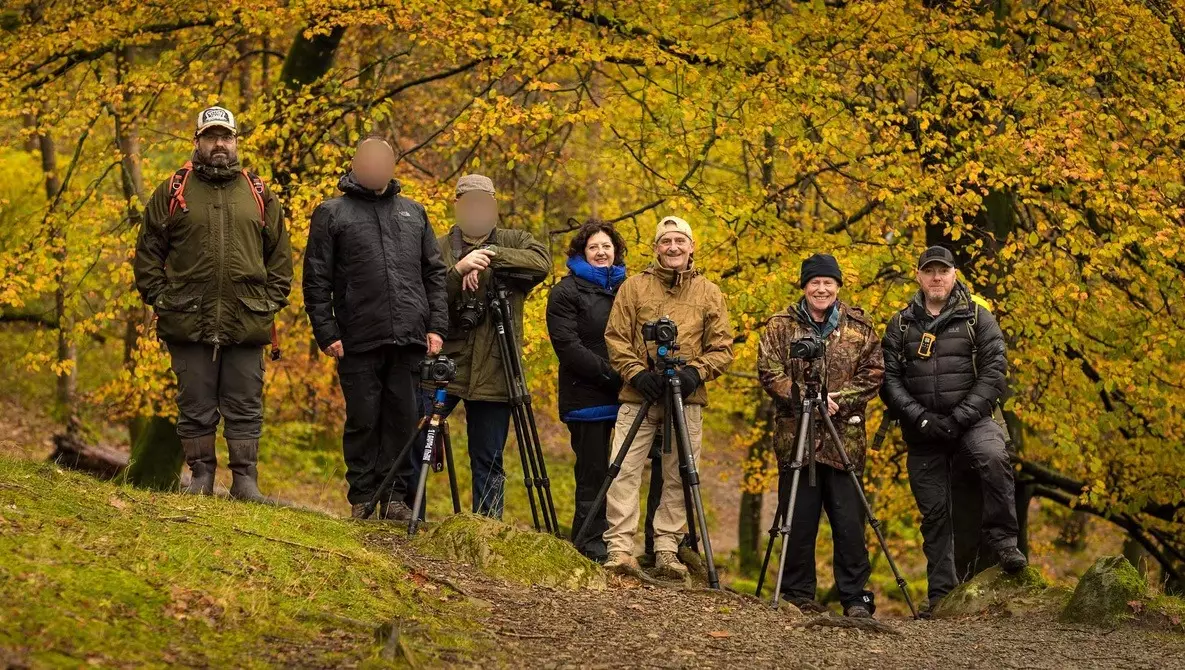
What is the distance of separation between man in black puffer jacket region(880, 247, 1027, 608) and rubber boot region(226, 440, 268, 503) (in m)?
3.68

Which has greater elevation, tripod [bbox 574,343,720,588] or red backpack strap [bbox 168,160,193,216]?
red backpack strap [bbox 168,160,193,216]

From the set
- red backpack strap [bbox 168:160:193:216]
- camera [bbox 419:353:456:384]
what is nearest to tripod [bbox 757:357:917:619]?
camera [bbox 419:353:456:384]

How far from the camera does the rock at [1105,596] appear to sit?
648cm

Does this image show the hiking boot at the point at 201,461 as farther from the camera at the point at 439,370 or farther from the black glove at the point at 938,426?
the black glove at the point at 938,426

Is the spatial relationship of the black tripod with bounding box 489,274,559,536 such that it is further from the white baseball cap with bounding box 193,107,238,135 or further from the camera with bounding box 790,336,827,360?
the white baseball cap with bounding box 193,107,238,135

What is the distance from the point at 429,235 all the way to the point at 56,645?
397 cm

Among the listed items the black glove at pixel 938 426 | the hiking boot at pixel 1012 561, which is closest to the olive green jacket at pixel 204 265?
the black glove at pixel 938 426

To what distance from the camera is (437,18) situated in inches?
408

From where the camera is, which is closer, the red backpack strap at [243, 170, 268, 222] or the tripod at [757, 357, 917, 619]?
the red backpack strap at [243, 170, 268, 222]

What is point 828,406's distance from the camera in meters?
6.89

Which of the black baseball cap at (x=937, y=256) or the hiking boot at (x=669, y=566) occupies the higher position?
the black baseball cap at (x=937, y=256)

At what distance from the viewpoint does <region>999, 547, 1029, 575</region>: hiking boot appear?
6980 mm

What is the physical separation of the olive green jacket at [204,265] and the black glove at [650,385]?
2.04m

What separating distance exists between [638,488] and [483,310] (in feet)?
4.64
